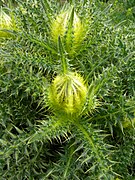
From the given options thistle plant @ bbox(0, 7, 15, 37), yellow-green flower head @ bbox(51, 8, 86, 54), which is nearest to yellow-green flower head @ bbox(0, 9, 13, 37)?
thistle plant @ bbox(0, 7, 15, 37)

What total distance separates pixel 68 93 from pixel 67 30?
0.97ft

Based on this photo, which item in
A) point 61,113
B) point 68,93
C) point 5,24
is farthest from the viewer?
point 5,24

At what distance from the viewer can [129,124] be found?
1.63 metres

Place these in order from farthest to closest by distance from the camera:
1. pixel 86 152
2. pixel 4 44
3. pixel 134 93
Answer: pixel 4 44 < pixel 134 93 < pixel 86 152

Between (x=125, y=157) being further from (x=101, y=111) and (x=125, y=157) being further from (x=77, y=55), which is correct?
(x=77, y=55)

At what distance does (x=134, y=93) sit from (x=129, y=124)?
6.0 inches

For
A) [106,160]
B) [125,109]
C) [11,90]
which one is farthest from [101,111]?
[11,90]

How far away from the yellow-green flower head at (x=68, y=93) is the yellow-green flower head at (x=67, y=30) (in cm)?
17

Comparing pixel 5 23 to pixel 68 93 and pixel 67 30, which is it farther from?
pixel 68 93

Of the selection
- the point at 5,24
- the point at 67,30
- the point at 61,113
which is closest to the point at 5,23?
the point at 5,24

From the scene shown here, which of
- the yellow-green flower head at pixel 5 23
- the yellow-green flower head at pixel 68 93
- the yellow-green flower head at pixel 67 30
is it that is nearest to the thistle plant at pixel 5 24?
the yellow-green flower head at pixel 5 23

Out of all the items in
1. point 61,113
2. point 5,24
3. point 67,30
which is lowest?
point 61,113

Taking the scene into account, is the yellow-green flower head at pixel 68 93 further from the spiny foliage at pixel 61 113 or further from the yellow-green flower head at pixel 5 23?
the yellow-green flower head at pixel 5 23

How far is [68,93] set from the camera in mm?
1349
